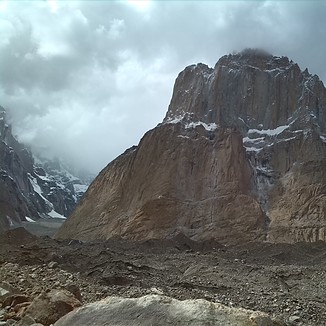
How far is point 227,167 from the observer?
85.8 m

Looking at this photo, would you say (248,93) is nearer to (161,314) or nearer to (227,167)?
(227,167)

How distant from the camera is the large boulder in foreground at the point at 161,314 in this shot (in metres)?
5.50

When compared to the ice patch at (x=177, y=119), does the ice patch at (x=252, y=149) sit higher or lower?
lower

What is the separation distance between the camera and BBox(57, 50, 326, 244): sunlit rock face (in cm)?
7488

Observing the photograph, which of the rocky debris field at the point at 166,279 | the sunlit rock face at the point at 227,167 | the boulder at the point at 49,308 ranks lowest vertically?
the rocky debris field at the point at 166,279

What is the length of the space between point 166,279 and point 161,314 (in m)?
22.8

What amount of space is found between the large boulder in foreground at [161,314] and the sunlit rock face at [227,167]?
6464 centimetres

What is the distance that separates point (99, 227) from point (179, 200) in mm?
14192

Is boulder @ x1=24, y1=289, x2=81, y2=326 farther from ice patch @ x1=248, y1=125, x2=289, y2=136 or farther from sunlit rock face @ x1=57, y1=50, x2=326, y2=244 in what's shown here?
ice patch @ x1=248, y1=125, x2=289, y2=136

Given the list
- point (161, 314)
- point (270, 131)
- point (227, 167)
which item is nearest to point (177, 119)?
point (270, 131)

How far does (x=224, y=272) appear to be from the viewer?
1287 inches

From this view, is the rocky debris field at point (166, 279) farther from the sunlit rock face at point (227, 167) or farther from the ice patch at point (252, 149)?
the ice patch at point (252, 149)

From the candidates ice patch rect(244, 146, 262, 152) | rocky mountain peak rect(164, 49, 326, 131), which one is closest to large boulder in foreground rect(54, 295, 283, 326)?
ice patch rect(244, 146, 262, 152)

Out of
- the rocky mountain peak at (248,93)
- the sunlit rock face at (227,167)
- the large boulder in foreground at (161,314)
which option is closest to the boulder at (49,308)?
the large boulder in foreground at (161,314)
